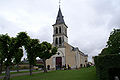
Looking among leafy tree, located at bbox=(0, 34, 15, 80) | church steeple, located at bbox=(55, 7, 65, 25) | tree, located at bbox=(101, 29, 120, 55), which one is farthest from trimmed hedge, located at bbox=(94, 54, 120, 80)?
church steeple, located at bbox=(55, 7, 65, 25)

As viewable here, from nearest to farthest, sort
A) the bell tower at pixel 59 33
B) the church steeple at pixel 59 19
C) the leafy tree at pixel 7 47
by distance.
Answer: the leafy tree at pixel 7 47
the bell tower at pixel 59 33
the church steeple at pixel 59 19

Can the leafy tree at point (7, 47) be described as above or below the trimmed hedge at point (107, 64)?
above

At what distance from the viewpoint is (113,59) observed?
9789 mm

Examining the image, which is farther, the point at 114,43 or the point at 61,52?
the point at 61,52

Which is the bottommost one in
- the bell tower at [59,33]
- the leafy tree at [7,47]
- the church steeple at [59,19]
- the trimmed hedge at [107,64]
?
the trimmed hedge at [107,64]

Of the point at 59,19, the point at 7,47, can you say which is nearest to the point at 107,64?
the point at 7,47

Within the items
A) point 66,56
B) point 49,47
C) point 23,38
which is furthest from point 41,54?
point 66,56

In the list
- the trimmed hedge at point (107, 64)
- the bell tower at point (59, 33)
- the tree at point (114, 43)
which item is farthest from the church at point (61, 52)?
the trimmed hedge at point (107, 64)

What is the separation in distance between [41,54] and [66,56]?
16.7 meters

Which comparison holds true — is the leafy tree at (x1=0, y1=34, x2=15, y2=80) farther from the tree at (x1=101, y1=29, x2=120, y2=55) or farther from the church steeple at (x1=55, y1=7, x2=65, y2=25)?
the church steeple at (x1=55, y1=7, x2=65, y2=25)

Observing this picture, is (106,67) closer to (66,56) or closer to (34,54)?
(34,54)

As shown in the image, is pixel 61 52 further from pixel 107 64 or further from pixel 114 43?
pixel 107 64

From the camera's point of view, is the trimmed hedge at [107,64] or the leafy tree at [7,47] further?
the leafy tree at [7,47]

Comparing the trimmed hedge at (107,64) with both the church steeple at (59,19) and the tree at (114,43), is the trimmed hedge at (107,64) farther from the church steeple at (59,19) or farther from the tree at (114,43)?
the church steeple at (59,19)
